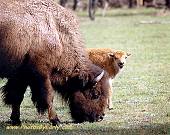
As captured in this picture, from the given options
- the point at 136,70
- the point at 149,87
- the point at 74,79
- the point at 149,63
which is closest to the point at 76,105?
the point at 74,79

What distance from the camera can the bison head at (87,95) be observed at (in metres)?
11.9

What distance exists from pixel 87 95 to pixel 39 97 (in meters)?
0.92

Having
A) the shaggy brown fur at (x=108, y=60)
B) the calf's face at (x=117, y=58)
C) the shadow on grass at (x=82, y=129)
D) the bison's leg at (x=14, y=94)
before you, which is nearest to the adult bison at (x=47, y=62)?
the bison's leg at (x=14, y=94)

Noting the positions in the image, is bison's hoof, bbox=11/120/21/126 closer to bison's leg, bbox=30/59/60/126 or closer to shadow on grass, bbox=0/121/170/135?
shadow on grass, bbox=0/121/170/135

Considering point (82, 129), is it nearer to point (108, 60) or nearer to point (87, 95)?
point (87, 95)

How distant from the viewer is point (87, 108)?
39.0 ft

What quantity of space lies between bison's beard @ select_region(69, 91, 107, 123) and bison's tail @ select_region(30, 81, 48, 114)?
582mm

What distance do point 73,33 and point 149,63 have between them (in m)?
8.97

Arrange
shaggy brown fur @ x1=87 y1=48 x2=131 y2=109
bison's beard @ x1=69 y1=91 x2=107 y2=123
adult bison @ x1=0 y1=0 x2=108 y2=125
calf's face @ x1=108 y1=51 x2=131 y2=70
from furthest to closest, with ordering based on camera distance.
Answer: calf's face @ x1=108 y1=51 x2=131 y2=70 → shaggy brown fur @ x1=87 y1=48 x2=131 y2=109 → bison's beard @ x1=69 y1=91 x2=107 y2=123 → adult bison @ x1=0 y1=0 x2=108 y2=125

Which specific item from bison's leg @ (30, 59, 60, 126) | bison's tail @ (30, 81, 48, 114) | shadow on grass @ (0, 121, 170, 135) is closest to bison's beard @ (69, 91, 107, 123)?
shadow on grass @ (0, 121, 170, 135)

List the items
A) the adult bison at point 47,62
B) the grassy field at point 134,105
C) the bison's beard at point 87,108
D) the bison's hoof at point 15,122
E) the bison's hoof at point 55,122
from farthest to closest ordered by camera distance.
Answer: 1. the bison's beard at point 87,108
2. the bison's hoof at point 15,122
3. the bison's hoof at point 55,122
4. the adult bison at point 47,62
5. the grassy field at point 134,105

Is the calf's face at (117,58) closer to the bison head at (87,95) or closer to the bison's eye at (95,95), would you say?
the bison head at (87,95)

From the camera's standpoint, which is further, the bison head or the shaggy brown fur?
the shaggy brown fur

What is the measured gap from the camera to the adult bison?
37.5ft
